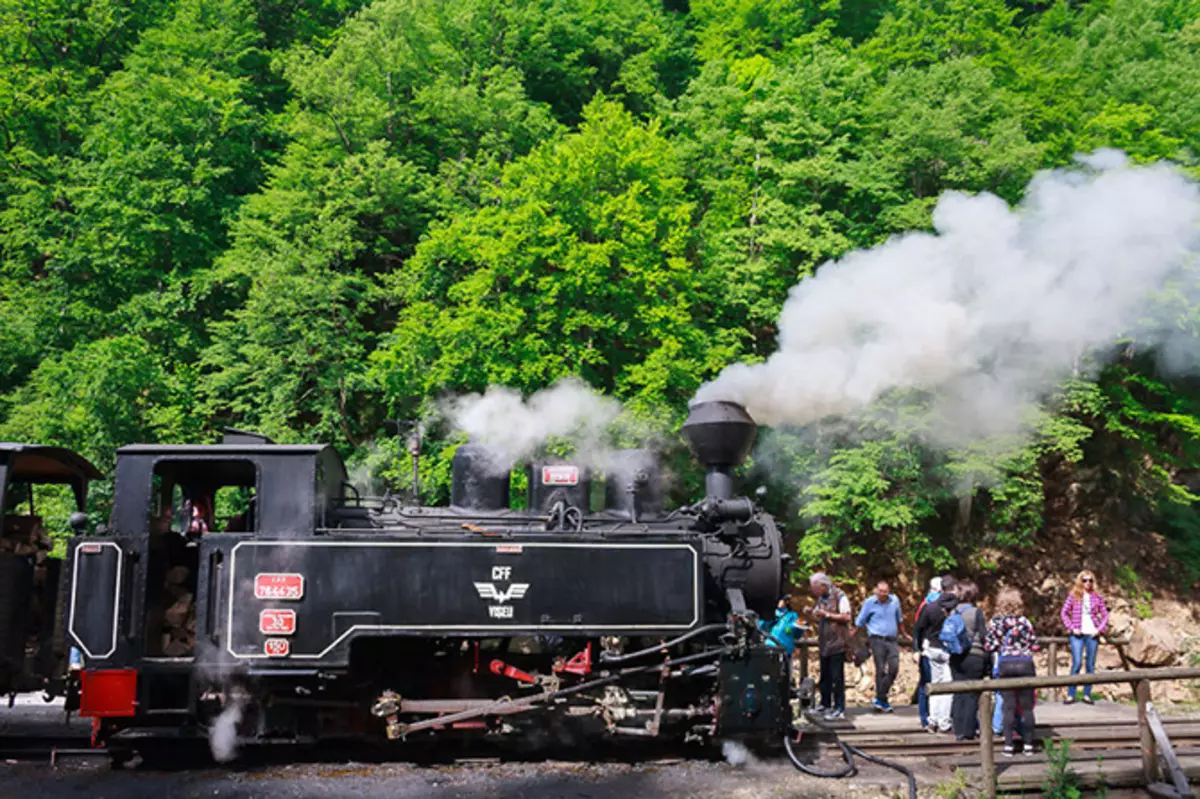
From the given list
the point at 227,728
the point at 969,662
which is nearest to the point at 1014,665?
the point at 969,662

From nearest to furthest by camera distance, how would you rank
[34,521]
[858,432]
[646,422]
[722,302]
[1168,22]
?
1. [34,521]
2. [646,422]
3. [858,432]
4. [722,302]
5. [1168,22]

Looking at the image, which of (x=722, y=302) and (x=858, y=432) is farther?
(x=722, y=302)

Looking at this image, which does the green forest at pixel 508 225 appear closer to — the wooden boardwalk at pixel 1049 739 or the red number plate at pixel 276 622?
the wooden boardwalk at pixel 1049 739

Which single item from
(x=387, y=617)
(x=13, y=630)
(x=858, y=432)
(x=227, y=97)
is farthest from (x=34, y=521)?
Result: (x=227, y=97)

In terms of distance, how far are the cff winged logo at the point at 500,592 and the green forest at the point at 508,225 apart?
9.23 m

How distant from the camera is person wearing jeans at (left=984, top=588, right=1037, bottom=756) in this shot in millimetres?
8328

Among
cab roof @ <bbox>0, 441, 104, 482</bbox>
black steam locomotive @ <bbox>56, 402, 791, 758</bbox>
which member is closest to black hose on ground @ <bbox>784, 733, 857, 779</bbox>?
black steam locomotive @ <bbox>56, 402, 791, 758</bbox>

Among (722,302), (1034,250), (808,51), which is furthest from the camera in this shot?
(808,51)

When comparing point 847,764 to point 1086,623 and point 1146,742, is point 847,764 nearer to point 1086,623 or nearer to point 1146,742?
A: point 1146,742

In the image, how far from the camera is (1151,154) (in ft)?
59.0

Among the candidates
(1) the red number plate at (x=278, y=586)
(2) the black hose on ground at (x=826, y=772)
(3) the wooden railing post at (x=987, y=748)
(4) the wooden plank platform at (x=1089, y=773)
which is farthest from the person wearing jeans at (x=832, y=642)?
(1) the red number plate at (x=278, y=586)

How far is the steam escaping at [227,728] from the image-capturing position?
7.70m

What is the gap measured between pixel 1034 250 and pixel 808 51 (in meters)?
14.9

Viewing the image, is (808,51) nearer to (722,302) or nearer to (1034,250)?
(722,302)
